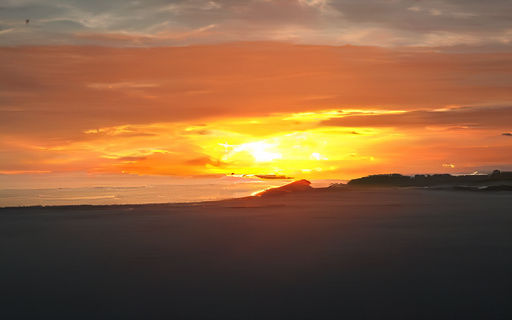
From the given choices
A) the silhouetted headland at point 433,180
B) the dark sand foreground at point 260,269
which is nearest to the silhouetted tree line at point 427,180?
the silhouetted headland at point 433,180

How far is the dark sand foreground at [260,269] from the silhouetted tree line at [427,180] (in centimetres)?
3141

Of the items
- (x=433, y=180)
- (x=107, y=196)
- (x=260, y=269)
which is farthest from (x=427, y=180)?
(x=260, y=269)

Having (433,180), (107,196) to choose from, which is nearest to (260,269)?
(107,196)

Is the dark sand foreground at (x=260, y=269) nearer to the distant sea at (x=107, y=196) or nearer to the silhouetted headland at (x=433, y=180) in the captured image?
the distant sea at (x=107, y=196)

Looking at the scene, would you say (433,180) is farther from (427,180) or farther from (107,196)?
(107,196)

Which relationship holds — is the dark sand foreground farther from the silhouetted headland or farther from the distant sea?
the silhouetted headland

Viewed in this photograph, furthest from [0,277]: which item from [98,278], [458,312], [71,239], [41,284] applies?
[458,312]

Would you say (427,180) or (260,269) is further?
(427,180)

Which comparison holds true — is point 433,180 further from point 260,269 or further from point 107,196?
point 260,269

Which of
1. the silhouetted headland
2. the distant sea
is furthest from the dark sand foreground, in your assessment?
the silhouetted headland

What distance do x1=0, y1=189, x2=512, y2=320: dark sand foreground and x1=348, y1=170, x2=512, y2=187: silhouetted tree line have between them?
31.4 m

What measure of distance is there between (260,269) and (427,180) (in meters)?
45.0

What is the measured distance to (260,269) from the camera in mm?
9789

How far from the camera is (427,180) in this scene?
52.0 metres
